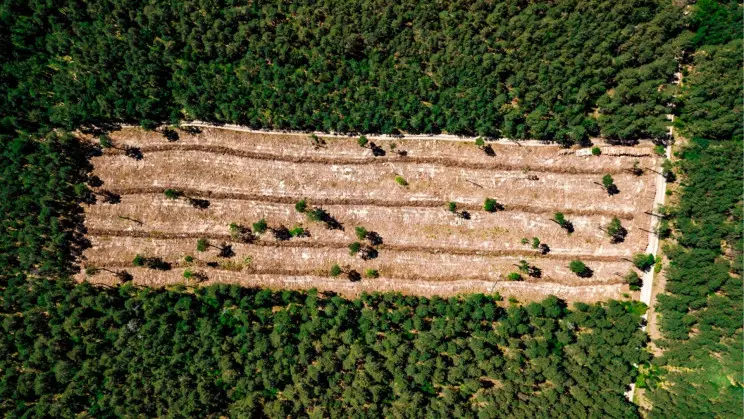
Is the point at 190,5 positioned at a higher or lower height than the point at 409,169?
higher

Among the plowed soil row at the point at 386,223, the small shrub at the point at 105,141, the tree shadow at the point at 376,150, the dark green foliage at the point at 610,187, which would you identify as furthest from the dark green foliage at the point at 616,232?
the small shrub at the point at 105,141

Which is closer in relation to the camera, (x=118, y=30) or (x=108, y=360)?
(x=108, y=360)

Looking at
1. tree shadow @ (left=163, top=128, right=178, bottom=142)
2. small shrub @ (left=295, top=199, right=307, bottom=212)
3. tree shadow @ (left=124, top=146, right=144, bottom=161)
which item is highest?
tree shadow @ (left=163, top=128, right=178, bottom=142)

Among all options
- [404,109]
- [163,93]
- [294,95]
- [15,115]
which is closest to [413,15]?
[404,109]

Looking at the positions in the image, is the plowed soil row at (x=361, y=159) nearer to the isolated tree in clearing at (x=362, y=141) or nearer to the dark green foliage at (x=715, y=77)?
the isolated tree in clearing at (x=362, y=141)

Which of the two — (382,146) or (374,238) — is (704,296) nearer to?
(374,238)

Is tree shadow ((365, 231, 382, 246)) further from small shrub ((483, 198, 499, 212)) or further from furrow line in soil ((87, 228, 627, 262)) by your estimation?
small shrub ((483, 198, 499, 212))

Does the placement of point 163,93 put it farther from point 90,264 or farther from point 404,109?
point 404,109

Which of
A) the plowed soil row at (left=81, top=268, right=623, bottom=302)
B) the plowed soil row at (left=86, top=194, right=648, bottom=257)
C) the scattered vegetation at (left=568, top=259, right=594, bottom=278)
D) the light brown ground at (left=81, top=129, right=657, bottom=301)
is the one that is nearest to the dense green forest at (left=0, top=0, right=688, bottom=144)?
the light brown ground at (left=81, top=129, right=657, bottom=301)
